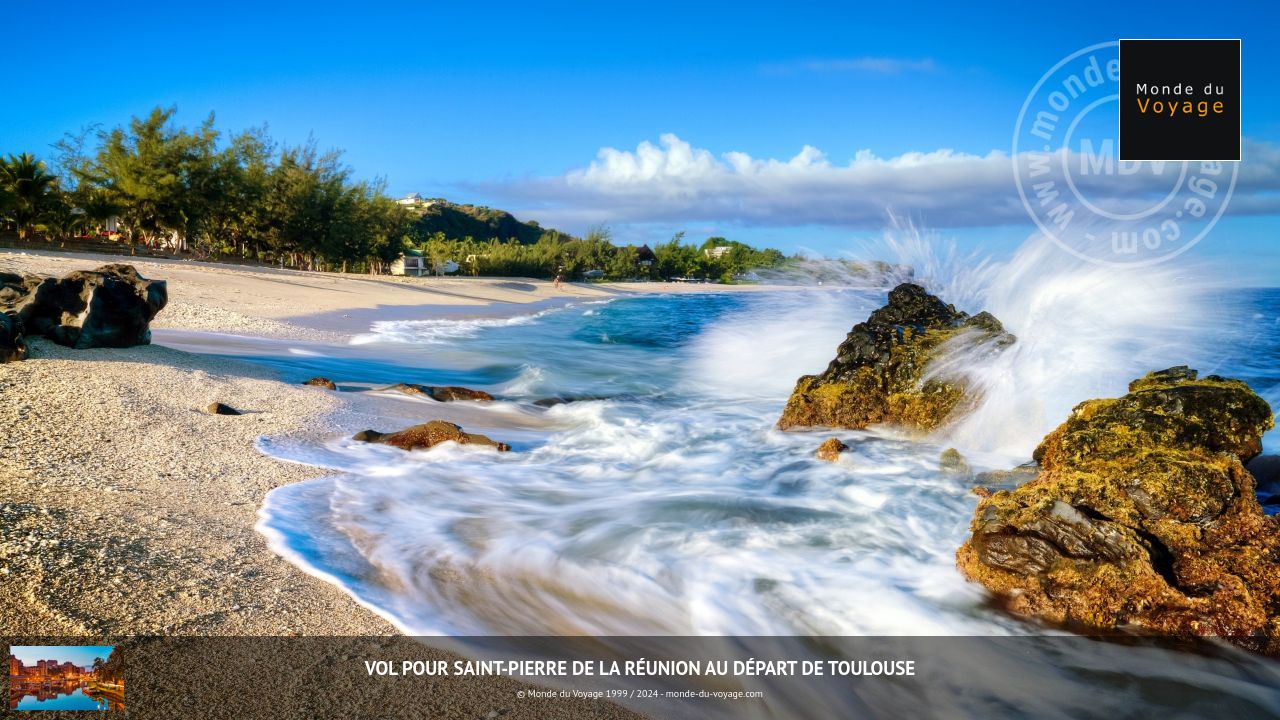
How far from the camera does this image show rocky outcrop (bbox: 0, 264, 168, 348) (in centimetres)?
709

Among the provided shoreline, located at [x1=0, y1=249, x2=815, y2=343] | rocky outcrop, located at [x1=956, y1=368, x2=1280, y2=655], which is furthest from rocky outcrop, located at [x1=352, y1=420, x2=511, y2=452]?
shoreline, located at [x1=0, y1=249, x2=815, y2=343]

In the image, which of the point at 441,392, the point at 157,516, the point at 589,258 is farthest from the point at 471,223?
the point at 157,516

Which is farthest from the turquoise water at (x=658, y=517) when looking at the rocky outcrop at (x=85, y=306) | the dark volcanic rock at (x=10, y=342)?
the dark volcanic rock at (x=10, y=342)

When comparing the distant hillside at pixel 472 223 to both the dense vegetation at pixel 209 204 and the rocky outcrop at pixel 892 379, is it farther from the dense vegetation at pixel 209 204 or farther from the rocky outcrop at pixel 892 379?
the rocky outcrop at pixel 892 379

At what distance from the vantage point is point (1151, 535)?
3.81 metres

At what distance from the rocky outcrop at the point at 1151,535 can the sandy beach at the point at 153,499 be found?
235 centimetres

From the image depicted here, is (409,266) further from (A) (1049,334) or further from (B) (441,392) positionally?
(A) (1049,334)

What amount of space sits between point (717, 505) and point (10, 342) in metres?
6.04

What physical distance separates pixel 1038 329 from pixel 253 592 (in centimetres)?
780

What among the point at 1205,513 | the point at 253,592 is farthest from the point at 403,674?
the point at 1205,513

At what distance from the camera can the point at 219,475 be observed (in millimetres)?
4684

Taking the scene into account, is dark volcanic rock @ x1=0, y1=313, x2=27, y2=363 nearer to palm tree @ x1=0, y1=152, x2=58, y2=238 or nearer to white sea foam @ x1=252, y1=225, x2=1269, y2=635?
white sea foam @ x1=252, y1=225, x2=1269, y2=635

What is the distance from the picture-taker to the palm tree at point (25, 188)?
31.3 metres

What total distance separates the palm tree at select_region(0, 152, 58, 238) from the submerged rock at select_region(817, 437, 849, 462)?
36.7m
